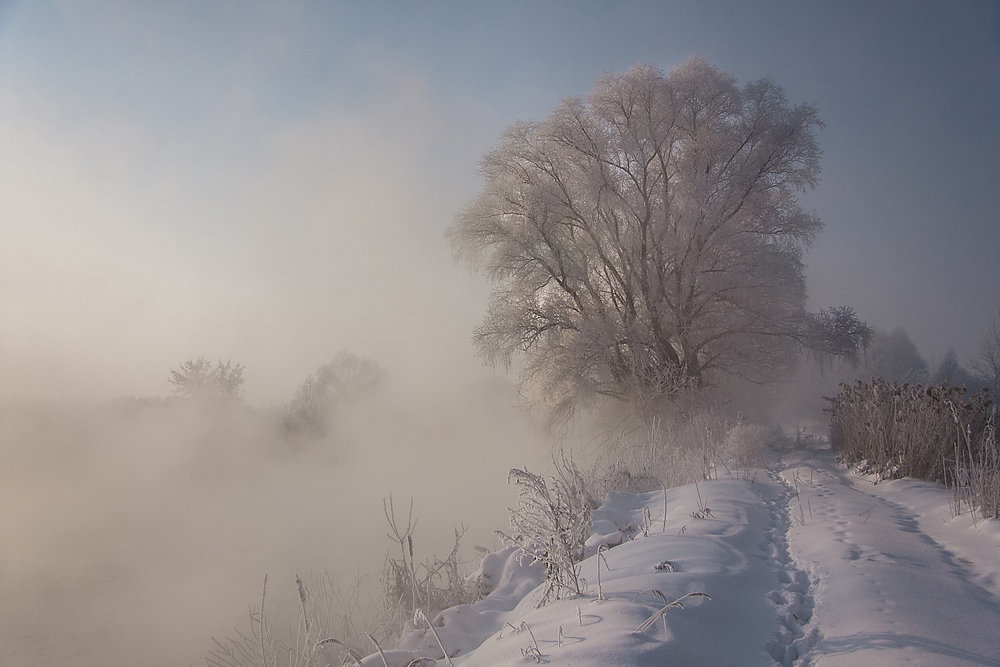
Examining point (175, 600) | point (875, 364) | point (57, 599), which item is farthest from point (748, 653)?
point (875, 364)

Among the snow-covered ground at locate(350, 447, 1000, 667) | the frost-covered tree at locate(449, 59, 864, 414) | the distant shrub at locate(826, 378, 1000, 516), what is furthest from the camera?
the frost-covered tree at locate(449, 59, 864, 414)

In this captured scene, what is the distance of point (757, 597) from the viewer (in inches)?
108

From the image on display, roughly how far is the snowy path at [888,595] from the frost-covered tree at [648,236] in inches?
405

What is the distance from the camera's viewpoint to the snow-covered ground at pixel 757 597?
2109 millimetres

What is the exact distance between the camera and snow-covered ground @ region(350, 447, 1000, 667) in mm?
2109

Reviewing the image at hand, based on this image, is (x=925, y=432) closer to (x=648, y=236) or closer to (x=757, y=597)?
(x=757, y=597)

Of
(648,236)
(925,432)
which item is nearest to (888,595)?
(925,432)

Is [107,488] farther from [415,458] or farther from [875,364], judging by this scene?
[875,364]

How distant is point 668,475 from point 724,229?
8988 mm

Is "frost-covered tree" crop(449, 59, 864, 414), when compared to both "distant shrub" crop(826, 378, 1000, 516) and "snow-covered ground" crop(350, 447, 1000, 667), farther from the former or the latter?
Result: "snow-covered ground" crop(350, 447, 1000, 667)

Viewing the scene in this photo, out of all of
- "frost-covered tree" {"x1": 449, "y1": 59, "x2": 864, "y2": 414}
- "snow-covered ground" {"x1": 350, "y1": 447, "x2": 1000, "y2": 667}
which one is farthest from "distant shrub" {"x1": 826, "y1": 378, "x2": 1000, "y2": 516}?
"frost-covered tree" {"x1": 449, "y1": 59, "x2": 864, "y2": 414}

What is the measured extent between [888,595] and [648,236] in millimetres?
13727

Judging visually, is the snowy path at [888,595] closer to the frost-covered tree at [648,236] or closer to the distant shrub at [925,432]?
the distant shrub at [925,432]

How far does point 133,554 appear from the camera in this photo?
55.2 ft
